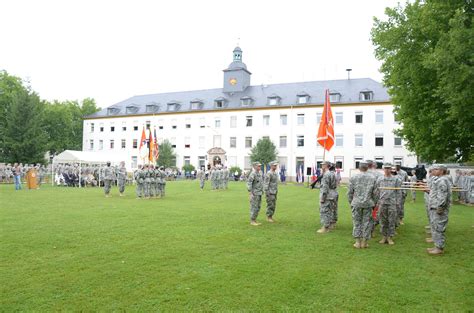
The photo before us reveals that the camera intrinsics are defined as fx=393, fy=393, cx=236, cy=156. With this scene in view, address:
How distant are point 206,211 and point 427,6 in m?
14.3

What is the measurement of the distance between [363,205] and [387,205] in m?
1.14

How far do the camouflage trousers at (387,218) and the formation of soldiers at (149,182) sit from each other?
45.2 feet

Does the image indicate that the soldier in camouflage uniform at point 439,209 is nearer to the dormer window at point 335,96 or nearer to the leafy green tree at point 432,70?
the leafy green tree at point 432,70

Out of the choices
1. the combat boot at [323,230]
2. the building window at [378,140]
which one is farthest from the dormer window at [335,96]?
the combat boot at [323,230]

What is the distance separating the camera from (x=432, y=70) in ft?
65.8

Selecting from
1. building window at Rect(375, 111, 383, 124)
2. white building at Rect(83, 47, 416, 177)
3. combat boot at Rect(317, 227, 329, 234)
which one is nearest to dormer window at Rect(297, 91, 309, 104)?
white building at Rect(83, 47, 416, 177)

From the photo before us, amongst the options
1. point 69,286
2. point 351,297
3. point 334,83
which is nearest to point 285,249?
point 351,297

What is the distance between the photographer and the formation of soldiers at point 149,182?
20.8m

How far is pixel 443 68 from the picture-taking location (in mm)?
15656

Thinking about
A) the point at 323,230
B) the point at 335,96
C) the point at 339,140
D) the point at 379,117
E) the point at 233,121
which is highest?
the point at 335,96

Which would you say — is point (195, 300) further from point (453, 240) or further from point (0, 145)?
point (0, 145)

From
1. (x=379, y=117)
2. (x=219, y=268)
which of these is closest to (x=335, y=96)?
(x=379, y=117)

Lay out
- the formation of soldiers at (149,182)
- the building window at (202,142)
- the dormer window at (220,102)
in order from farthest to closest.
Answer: the building window at (202,142)
the dormer window at (220,102)
the formation of soldiers at (149,182)

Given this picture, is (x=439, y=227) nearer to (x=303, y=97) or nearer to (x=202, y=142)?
(x=303, y=97)
